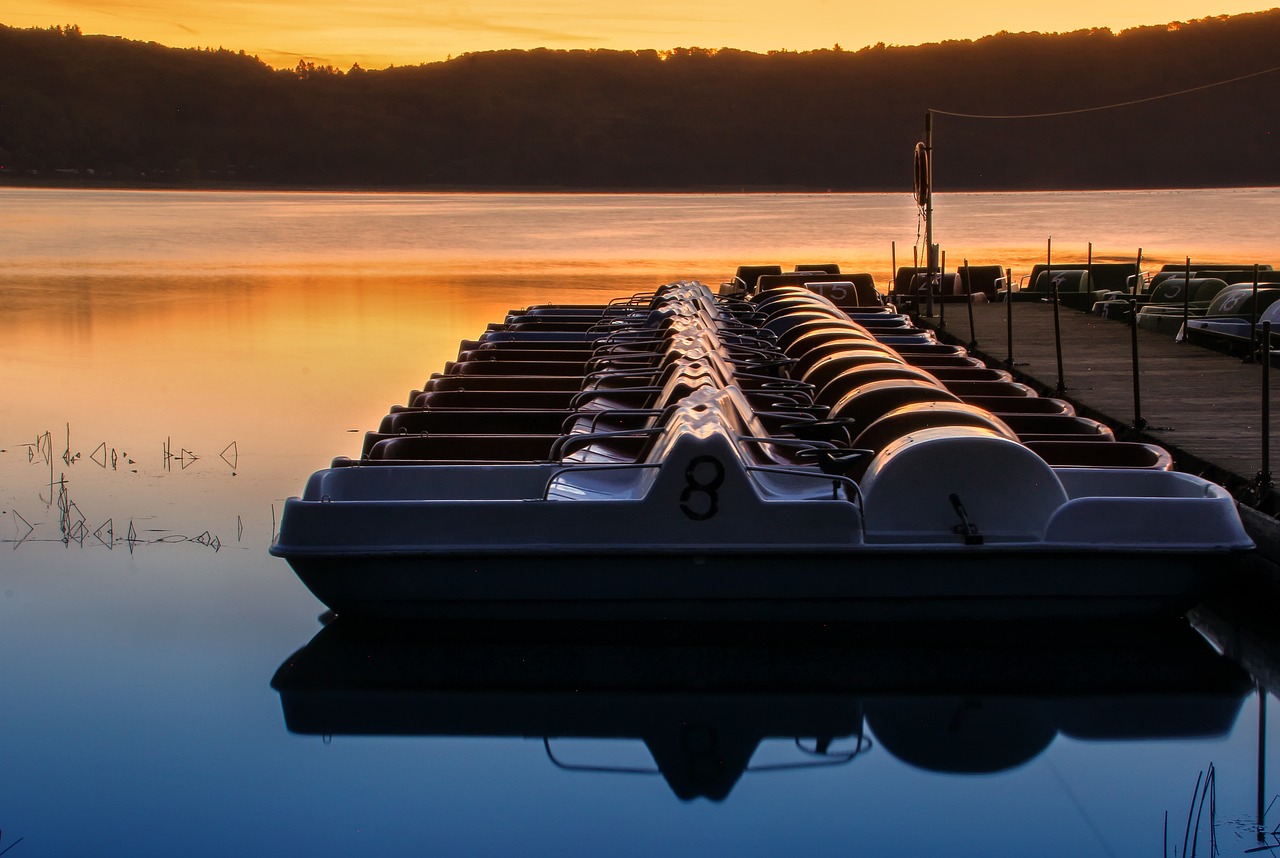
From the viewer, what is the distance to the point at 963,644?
618 centimetres

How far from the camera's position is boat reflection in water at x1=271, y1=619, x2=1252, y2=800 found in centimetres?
553

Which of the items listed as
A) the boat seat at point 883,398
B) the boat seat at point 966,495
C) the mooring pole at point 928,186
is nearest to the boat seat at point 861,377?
the boat seat at point 883,398

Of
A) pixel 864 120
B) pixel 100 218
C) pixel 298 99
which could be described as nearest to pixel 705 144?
pixel 864 120

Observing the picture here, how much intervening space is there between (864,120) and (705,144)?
16143mm

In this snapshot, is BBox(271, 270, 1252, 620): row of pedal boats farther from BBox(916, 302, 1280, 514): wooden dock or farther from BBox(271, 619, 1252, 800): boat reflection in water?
BBox(916, 302, 1280, 514): wooden dock

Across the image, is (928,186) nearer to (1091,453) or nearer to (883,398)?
(1091,453)

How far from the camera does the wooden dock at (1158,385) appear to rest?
320 inches

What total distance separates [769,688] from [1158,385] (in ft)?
22.0

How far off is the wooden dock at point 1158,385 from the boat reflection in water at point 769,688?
1.63 m

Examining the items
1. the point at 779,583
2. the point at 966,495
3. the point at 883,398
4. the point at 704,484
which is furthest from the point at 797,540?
the point at 883,398

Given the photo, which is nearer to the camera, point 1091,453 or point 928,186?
point 1091,453

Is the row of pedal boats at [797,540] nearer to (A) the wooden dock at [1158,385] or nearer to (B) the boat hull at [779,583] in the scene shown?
(B) the boat hull at [779,583]

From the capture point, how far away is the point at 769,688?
5832 millimetres

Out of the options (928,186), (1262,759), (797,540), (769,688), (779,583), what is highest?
(928,186)
